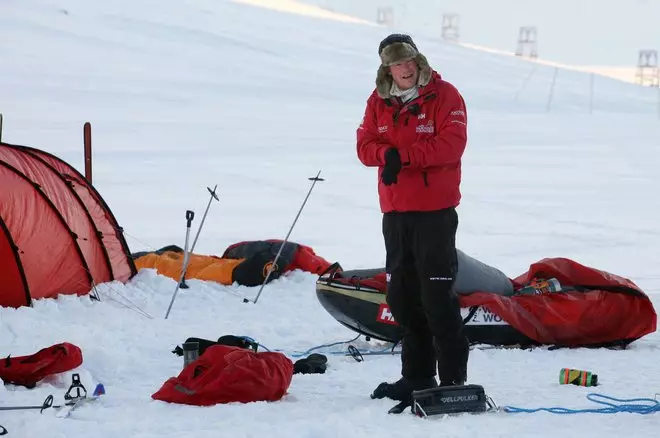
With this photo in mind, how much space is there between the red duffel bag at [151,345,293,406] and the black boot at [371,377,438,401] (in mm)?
403

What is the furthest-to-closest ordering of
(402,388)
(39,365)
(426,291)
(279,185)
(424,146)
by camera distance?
1. (279,185)
2. (39,365)
3. (402,388)
4. (426,291)
5. (424,146)

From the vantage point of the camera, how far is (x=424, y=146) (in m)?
4.34

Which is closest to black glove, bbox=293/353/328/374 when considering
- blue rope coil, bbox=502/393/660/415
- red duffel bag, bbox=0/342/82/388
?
red duffel bag, bbox=0/342/82/388

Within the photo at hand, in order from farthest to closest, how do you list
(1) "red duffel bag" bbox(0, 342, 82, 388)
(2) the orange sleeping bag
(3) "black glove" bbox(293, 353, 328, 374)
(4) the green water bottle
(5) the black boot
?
(2) the orange sleeping bag, (3) "black glove" bbox(293, 353, 328, 374), (4) the green water bottle, (1) "red duffel bag" bbox(0, 342, 82, 388), (5) the black boot

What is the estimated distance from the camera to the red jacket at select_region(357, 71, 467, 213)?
435cm

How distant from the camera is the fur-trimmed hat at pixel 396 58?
445 centimetres

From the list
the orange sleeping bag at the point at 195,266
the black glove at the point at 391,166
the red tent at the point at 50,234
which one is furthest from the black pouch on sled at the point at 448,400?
the orange sleeping bag at the point at 195,266

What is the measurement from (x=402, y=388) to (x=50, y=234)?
3581 mm

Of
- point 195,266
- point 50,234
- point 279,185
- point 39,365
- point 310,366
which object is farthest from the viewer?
point 279,185

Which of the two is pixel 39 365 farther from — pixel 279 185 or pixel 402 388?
pixel 279 185

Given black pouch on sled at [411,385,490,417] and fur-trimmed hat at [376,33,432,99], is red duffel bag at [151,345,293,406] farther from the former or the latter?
fur-trimmed hat at [376,33,432,99]

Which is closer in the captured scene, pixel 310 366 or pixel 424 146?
pixel 424 146

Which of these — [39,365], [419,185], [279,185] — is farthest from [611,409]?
[279,185]

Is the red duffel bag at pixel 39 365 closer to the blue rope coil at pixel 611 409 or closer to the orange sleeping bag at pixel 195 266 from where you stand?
the blue rope coil at pixel 611 409
